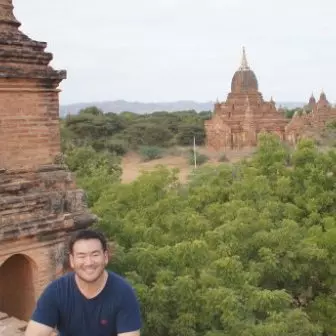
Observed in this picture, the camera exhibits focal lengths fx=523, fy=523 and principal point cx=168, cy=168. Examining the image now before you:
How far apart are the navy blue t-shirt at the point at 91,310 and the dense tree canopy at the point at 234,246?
369 centimetres

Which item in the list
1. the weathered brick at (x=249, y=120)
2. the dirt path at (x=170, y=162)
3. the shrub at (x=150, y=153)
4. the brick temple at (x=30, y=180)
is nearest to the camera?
the brick temple at (x=30, y=180)

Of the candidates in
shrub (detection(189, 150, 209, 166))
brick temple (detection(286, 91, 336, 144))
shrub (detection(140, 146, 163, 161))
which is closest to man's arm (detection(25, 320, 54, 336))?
brick temple (detection(286, 91, 336, 144))

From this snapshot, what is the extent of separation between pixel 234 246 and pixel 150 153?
43.5 meters

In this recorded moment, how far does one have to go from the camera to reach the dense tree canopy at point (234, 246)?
696 centimetres

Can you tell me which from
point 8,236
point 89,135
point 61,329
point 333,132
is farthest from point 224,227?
point 89,135

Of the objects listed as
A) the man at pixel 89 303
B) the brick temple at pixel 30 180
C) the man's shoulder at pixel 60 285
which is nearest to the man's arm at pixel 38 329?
the man at pixel 89 303

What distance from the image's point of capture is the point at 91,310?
3074 mm

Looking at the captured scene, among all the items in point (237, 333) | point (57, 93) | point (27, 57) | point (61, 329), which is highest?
point (27, 57)

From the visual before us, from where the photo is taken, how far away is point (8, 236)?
6.23 m

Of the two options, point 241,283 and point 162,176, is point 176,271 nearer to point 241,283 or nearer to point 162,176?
point 241,283

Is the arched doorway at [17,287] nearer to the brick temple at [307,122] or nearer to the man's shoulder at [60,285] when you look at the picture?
the man's shoulder at [60,285]

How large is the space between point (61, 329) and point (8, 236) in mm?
3329

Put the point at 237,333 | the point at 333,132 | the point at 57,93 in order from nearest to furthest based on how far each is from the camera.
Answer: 1. the point at 237,333
2. the point at 57,93
3. the point at 333,132

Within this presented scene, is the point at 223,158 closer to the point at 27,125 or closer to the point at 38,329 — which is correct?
the point at 27,125
